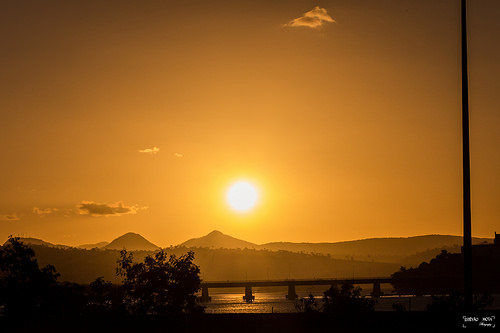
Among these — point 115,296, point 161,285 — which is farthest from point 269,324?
point 115,296

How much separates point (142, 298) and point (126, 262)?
4516 millimetres

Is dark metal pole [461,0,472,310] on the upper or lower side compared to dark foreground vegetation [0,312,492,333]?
upper

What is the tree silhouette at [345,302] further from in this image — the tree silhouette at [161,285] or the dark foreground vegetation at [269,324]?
the dark foreground vegetation at [269,324]

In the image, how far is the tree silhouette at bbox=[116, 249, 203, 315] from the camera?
68625 mm

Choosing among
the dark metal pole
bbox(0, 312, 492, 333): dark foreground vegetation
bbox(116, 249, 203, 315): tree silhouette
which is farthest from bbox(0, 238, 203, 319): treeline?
the dark metal pole

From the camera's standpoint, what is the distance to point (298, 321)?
43.5 metres

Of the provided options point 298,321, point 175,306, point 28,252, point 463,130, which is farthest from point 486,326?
point 28,252

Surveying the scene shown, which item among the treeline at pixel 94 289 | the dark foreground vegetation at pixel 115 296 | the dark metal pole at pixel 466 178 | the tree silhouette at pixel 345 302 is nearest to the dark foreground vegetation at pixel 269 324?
the dark foreground vegetation at pixel 115 296

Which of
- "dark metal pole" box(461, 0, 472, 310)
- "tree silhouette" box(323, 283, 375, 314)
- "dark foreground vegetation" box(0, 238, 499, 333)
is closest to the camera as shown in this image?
"dark metal pole" box(461, 0, 472, 310)

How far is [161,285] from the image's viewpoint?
69625 millimetres

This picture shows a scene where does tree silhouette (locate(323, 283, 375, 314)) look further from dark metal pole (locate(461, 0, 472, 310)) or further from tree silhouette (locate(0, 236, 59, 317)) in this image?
dark metal pole (locate(461, 0, 472, 310))

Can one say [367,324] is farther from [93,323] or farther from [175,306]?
[175,306]

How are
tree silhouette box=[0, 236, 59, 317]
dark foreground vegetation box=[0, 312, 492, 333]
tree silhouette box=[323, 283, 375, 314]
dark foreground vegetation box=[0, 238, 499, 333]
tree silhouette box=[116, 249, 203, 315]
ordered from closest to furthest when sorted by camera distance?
dark foreground vegetation box=[0, 312, 492, 333] → dark foreground vegetation box=[0, 238, 499, 333] → tree silhouette box=[323, 283, 375, 314] → tree silhouette box=[0, 236, 59, 317] → tree silhouette box=[116, 249, 203, 315]

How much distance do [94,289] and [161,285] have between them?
284 inches
